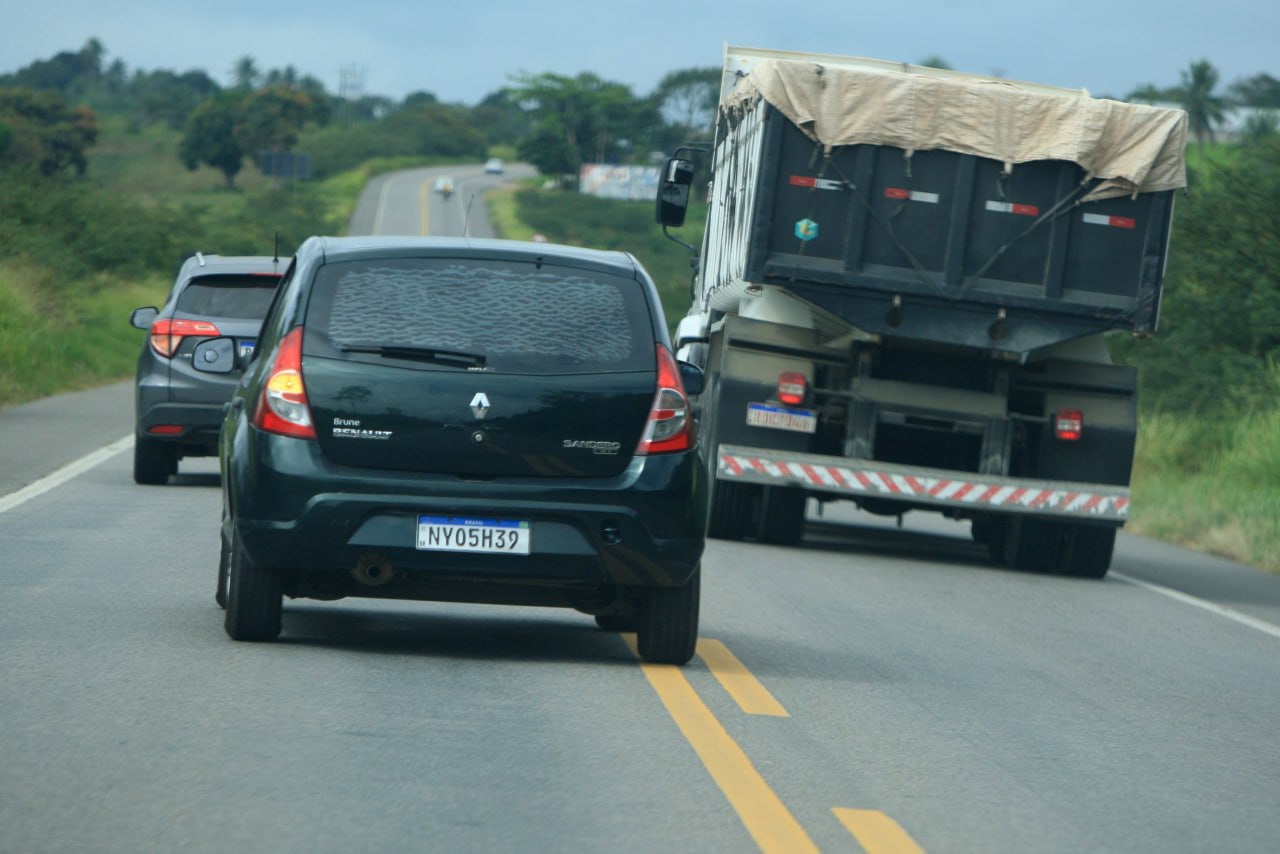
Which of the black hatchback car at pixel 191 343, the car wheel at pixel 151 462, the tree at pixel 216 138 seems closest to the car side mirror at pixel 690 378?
the black hatchback car at pixel 191 343

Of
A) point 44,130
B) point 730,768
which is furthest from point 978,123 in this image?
point 44,130

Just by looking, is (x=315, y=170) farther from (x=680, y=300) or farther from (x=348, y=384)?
(x=348, y=384)

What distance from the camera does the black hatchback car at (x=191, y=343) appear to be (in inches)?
631

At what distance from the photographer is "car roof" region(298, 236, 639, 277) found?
27.9 feet

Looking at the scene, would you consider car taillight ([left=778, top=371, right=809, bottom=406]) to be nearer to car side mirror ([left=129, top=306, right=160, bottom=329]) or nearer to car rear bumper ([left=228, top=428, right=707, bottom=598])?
car side mirror ([left=129, top=306, right=160, bottom=329])

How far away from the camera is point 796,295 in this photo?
14.9 m

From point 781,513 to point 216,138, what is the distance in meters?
109

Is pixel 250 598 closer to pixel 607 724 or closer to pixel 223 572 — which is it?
pixel 223 572

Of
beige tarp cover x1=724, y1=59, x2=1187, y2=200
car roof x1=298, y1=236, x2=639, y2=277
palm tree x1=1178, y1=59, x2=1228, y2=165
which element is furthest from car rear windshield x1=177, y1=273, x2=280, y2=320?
palm tree x1=1178, y1=59, x2=1228, y2=165

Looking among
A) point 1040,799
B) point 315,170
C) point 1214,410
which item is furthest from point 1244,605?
point 315,170

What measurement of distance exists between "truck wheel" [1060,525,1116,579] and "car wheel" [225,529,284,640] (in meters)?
8.17

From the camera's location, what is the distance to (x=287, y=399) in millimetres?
8266

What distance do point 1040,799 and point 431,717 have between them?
2093 millimetres

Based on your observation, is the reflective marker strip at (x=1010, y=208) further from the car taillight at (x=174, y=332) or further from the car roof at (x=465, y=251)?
the car roof at (x=465, y=251)
